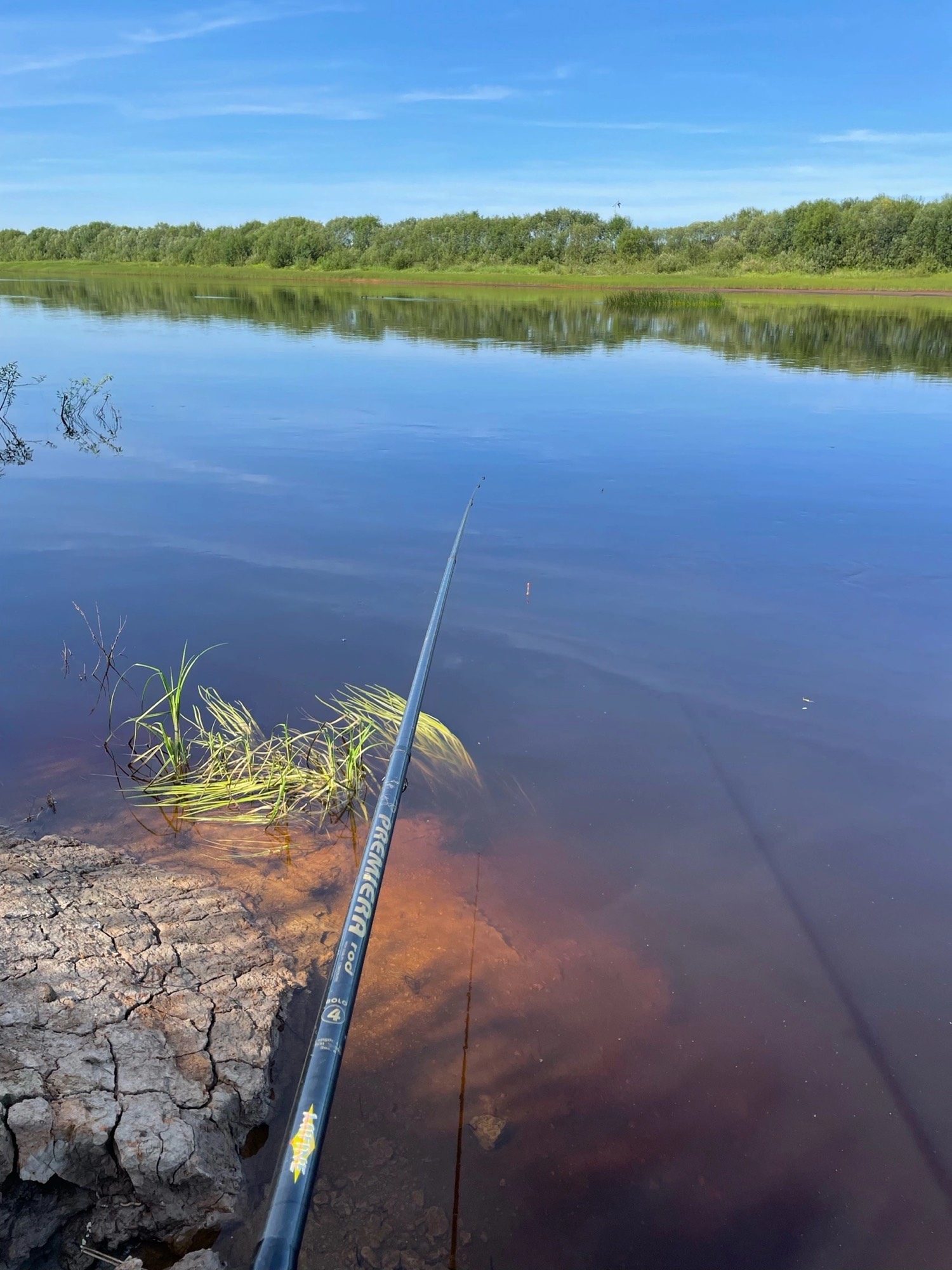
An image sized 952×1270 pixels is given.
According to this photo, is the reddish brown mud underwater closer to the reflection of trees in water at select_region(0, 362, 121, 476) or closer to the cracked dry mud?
the cracked dry mud

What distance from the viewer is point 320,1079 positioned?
2221 millimetres

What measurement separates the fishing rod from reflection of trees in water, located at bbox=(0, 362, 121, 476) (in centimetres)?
1068

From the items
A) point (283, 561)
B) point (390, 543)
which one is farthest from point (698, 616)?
point (283, 561)

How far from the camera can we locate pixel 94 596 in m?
6.95

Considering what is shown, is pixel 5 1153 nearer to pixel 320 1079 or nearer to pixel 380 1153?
pixel 320 1079

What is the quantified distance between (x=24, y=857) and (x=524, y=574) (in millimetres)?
5093

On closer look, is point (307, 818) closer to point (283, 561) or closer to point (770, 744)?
point (770, 744)

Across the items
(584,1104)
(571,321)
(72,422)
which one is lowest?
(584,1104)

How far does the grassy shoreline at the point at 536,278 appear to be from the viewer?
189ft

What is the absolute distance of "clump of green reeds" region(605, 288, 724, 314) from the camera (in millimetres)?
43438

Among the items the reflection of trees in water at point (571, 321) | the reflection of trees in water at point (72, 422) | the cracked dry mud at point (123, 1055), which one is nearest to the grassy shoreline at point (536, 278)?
the reflection of trees in water at point (571, 321)

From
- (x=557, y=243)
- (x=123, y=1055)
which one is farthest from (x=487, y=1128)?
(x=557, y=243)

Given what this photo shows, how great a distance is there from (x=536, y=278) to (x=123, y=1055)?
232 feet

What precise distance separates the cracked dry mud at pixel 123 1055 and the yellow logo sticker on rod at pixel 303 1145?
1.20 ft
